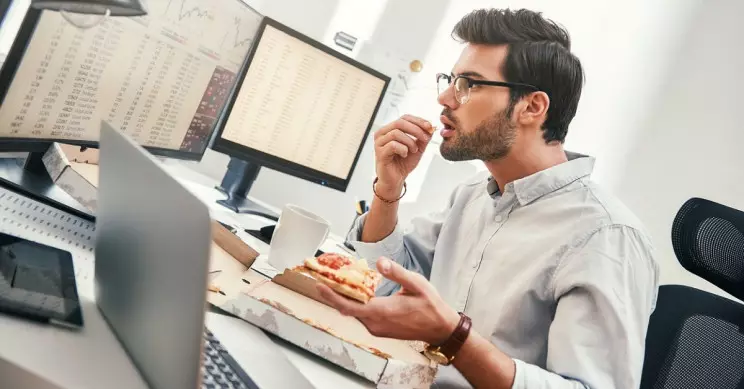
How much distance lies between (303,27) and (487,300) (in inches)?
44.8

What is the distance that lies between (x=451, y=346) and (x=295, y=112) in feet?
2.86

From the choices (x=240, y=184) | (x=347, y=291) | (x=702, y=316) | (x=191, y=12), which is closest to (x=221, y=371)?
(x=347, y=291)

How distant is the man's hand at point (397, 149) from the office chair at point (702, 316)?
23.2 inches

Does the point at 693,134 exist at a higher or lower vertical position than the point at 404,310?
higher

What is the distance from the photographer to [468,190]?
1.45 metres

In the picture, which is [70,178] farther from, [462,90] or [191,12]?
[462,90]

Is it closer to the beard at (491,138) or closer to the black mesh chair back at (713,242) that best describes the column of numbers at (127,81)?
the beard at (491,138)

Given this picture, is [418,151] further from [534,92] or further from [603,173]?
[603,173]

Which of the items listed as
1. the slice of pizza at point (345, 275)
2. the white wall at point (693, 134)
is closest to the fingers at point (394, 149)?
the slice of pizza at point (345, 275)

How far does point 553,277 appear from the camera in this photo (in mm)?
1030

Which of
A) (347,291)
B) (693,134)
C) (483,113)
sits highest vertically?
(693,134)

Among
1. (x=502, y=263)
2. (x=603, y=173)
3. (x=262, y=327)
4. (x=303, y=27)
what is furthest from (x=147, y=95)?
(x=603, y=173)

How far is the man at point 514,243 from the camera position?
0.86 metres

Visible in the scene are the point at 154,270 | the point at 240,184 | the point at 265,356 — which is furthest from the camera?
the point at 240,184
